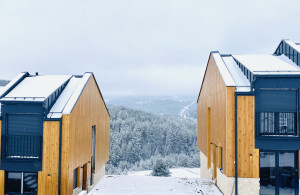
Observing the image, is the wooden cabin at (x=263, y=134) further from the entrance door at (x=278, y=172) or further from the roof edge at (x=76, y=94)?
the roof edge at (x=76, y=94)

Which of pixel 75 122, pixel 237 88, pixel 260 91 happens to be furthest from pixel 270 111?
pixel 75 122

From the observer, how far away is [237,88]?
1109 cm

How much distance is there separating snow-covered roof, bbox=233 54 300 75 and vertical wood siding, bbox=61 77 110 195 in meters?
8.25

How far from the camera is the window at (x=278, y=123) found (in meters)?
10.8

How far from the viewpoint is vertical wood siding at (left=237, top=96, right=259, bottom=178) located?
10.7m

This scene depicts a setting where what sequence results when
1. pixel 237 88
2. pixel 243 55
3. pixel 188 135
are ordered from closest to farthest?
pixel 237 88 → pixel 243 55 → pixel 188 135

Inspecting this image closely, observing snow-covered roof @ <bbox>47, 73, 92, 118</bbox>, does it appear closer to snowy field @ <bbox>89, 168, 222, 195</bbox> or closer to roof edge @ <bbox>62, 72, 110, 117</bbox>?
roof edge @ <bbox>62, 72, 110, 117</bbox>

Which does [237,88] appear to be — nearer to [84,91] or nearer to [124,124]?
[84,91]

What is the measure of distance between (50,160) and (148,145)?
8326cm

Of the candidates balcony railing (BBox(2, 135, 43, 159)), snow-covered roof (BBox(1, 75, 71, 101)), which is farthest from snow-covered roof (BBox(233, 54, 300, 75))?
balcony railing (BBox(2, 135, 43, 159))

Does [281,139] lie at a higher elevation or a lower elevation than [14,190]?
higher

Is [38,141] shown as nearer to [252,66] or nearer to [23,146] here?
[23,146]

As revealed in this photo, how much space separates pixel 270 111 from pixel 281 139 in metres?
1.29

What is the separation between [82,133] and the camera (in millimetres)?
12227
